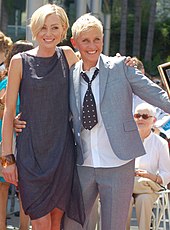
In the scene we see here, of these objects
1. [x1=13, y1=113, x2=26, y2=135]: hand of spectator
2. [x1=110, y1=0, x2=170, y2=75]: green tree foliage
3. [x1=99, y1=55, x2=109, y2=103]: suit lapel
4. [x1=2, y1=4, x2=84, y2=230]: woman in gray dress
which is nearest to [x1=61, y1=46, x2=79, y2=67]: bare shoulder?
[x1=2, y1=4, x2=84, y2=230]: woman in gray dress

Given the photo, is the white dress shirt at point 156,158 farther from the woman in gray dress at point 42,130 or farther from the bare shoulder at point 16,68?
the bare shoulder at point 16,68

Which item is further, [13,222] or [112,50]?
[112,50]

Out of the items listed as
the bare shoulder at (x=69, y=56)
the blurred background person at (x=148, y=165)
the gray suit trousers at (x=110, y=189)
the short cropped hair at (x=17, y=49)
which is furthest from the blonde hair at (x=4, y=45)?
the gray suit trousers at (x=110, y=189)

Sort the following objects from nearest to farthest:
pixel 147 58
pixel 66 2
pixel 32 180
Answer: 1. pixel 32 180
2. pixel 66 2
3. pixel 147 58

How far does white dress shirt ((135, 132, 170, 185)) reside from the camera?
19.6 feet

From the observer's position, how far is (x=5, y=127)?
14.3 feet

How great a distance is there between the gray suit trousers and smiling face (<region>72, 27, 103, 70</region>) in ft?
2.41

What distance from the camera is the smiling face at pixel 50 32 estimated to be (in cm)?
433

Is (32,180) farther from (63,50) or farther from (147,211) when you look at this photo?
(147,211)

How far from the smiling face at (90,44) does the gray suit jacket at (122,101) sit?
97mm

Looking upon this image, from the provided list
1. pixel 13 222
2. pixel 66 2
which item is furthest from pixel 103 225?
pixel 66 2

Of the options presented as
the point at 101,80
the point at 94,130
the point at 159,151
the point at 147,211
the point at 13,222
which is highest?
the point at 101,80

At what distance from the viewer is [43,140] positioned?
433 centimetres

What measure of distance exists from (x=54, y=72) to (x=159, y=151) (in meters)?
1.97
